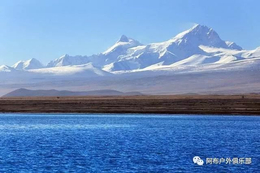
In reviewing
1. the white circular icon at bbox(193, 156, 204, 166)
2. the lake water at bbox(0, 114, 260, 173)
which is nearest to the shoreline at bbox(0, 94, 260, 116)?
the lake water at bbox(0, 114, 260, 173)

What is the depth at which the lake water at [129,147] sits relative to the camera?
1587 inches

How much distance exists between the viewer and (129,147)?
50375mm

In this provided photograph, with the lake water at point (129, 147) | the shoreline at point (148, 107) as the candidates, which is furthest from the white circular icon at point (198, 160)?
the shoreline at point (148, 107)

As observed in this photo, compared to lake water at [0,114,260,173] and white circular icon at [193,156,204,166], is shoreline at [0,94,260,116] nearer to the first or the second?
lake water at [0,114,260,173]

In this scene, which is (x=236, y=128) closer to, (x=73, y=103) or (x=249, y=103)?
(x=249, y=103)

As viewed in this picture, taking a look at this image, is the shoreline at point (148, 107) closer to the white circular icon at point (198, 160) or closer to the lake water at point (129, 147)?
the lake water at point (129, 147)

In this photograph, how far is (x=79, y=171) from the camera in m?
38.6

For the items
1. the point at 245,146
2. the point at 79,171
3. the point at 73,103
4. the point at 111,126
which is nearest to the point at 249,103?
the point at 73,103

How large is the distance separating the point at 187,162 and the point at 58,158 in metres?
8.70

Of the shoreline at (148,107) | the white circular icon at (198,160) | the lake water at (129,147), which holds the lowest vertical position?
the white circular icon at (198,160)

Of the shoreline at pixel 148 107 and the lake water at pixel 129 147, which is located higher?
the shoreline at pixel 148 107

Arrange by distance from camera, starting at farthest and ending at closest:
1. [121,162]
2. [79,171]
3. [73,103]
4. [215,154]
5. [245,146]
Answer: [73,103]
[245,146]
[215,154]
[121,162]
[79,171]

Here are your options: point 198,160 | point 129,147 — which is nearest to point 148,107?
point 129,147

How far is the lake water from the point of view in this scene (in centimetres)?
4031
